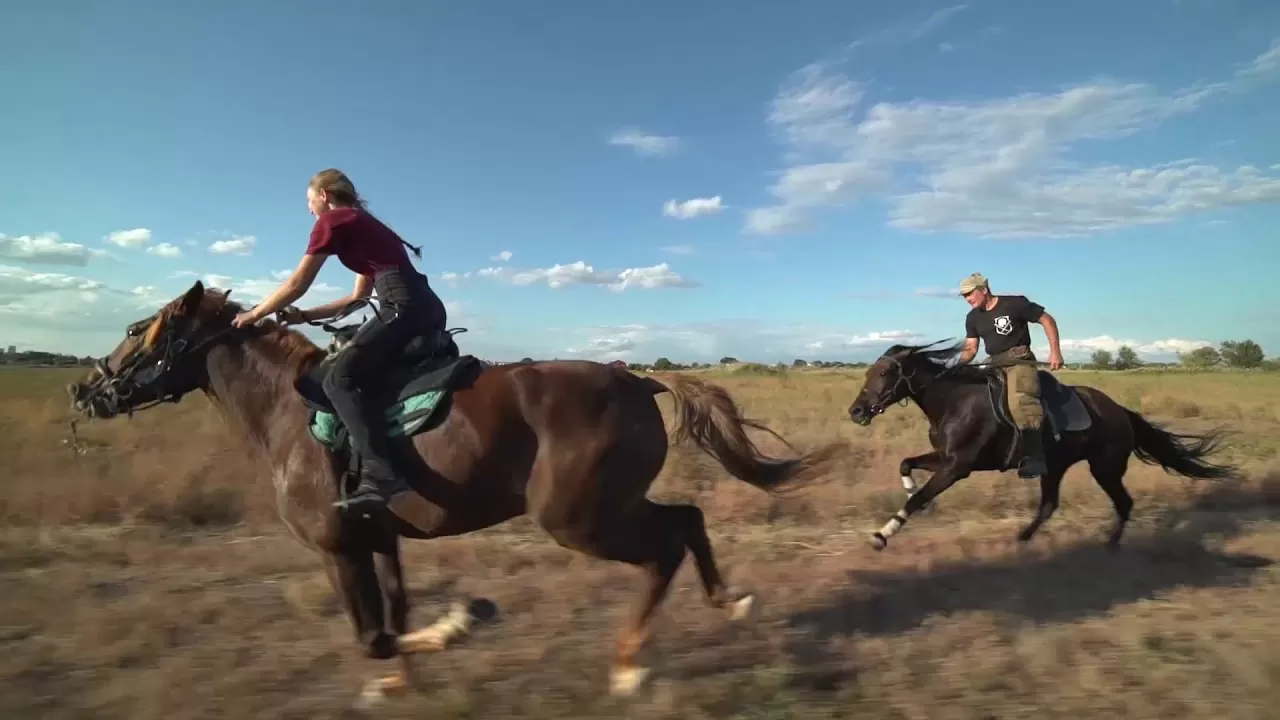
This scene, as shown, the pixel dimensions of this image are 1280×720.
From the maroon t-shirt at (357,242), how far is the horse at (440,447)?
0.54 m

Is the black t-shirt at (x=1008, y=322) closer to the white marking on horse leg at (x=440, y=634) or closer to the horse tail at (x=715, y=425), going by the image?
the horse tail at (x=715, y=425)

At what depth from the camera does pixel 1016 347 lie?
7.91 metres

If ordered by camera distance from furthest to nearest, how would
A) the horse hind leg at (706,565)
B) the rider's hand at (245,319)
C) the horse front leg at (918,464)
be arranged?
1. the horse front leg at (918,464)
2. the horse hind leg at (706,565)
3. the rider's hand at (245,319)

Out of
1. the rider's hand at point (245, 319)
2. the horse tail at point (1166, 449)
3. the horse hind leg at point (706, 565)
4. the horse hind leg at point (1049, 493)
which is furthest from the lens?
the horse tail at point (1166, 449)

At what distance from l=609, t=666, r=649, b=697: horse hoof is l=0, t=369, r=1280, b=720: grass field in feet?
0.25

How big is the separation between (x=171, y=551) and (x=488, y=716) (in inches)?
196

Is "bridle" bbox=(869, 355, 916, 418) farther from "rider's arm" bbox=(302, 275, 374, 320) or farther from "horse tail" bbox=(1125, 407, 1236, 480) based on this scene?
"rider's arm" bbox=(302, 275, 374, 320)

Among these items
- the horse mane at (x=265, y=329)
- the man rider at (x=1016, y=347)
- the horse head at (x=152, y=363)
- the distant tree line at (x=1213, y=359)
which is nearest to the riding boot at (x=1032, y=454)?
the man rider at (x=1016, y=347)

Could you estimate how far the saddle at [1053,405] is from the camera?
7574 millimetres

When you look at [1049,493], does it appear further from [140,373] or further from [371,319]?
[140,373]

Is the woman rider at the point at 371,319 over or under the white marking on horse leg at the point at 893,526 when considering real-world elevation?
over

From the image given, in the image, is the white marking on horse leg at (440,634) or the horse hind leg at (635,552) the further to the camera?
the white marking on horse leg at (440,634)

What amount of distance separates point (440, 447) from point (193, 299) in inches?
72.9

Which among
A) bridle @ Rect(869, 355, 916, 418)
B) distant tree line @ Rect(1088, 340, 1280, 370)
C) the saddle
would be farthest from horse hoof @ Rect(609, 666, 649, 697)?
distant tree line @ Rect(1088, 340, 1280, 370)
